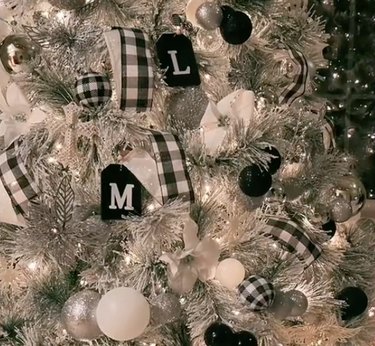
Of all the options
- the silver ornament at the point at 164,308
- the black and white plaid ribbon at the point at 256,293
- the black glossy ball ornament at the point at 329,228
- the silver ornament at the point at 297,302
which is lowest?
the silver ornament at the point at 297,302

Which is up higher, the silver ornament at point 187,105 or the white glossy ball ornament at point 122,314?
the silver ornament at point 187,105

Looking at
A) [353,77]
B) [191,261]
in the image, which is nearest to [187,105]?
[191,261]

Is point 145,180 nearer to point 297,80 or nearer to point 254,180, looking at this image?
point 254,180

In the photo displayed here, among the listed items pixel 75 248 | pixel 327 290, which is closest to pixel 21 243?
pixel 75 248

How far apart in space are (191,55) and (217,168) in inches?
8.0

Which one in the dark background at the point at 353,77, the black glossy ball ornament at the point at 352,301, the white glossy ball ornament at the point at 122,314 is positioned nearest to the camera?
the white glossy ball ornament at the point at 122,314

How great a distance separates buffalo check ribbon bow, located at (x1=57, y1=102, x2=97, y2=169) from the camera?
1.09 m

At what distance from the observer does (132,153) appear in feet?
3.68

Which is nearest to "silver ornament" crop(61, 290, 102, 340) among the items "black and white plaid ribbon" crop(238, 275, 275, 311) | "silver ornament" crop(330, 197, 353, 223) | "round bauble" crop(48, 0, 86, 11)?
"black and white plaid ribbon" crop(238, 275, 275, 311)

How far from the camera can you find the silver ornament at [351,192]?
1.46 metres

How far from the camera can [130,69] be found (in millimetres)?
1067

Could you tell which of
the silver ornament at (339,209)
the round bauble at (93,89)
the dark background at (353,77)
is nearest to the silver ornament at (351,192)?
the silver ornament at (339,209)

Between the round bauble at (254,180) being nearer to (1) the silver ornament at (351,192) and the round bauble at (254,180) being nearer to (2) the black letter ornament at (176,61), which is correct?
(2) the black letter ornament at (176,61)

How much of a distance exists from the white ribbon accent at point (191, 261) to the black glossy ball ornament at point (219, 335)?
81 millimetres
